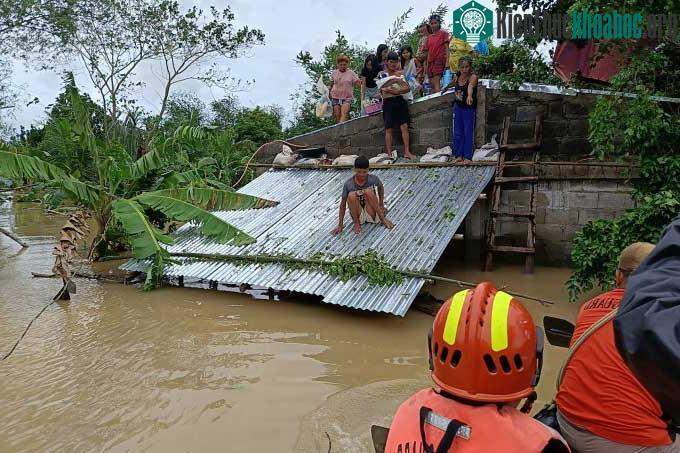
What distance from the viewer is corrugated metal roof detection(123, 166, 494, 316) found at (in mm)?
6180

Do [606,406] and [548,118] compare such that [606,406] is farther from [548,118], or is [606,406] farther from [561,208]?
[548,118]

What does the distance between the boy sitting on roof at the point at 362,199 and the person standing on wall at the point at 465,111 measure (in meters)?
1.89

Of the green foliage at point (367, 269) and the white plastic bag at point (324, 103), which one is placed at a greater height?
the white plastic bag at point (324, 103)

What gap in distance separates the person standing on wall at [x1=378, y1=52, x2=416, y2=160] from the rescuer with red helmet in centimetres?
791

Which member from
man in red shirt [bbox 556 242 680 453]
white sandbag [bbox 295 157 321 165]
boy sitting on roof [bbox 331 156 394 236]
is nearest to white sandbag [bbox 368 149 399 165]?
white sandbag [bbox 295 157 321 165]

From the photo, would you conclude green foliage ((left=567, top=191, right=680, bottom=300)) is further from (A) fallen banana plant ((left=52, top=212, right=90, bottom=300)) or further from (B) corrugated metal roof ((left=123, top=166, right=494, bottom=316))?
(A) fallen banana plant ((left=52, top=212, right=90, bottom=300))

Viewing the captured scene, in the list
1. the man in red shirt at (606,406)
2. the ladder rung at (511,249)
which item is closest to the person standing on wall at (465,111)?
the ladder rung at (511,249)

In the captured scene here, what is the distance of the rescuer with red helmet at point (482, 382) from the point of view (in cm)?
145

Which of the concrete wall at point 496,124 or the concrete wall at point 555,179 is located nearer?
the concrete wall at point 555,179

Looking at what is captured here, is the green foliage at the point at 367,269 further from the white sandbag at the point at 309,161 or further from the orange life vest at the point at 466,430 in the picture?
the orange life vest at the point at 466,430

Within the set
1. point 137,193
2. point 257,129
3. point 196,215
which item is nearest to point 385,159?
point 196,215

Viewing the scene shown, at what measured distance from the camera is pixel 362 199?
23.7ft

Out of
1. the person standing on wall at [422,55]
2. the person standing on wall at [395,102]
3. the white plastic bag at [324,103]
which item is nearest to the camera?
the person standing on wall at [395,102]

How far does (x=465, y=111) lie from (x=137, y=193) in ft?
18.0
